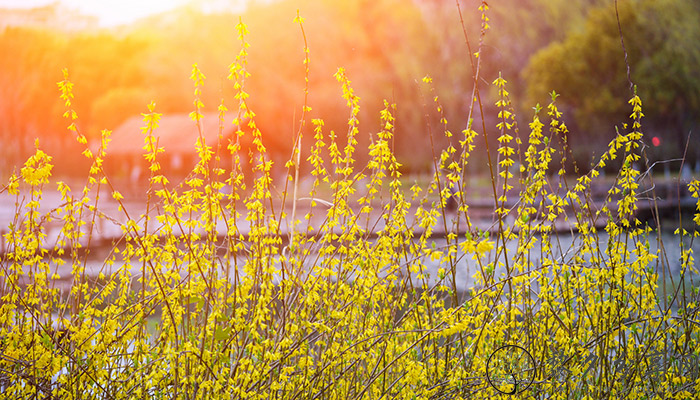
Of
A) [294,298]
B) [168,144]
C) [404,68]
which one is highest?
[404,68]

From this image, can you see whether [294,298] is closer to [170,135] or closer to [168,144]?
[168,144]

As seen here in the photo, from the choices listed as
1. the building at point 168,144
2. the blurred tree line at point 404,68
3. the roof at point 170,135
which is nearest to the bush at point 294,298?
the blurred tree line at point 404,68

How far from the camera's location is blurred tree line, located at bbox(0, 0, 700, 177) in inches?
1169

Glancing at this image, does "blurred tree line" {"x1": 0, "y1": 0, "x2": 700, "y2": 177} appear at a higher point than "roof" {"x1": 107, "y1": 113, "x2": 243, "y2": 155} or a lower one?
higher

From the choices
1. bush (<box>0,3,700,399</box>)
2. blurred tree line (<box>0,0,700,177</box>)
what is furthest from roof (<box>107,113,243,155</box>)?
bush (<box>0,3,700,399</box>)

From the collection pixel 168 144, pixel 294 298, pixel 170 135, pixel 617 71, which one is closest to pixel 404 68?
pixel 617 71

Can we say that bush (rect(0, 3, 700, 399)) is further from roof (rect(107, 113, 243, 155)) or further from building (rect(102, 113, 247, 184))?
roof (rect(107, 113, 243, 155))

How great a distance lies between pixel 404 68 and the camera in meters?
32.2

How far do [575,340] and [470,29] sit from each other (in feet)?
102

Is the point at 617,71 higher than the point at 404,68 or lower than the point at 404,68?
lower

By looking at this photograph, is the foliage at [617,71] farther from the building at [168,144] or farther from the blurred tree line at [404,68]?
the building at [168,144]

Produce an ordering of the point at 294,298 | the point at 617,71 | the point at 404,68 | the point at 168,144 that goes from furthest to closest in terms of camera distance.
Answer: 1. the point at 404,68
2. the point at 168,144
3. the point at 617,71
4. the point at 294,298

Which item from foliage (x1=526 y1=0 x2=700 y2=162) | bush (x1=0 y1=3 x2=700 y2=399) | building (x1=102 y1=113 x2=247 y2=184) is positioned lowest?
bush (x1=0 y1=3 x2=700 y2=399)

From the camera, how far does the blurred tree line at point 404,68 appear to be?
29688 mm
